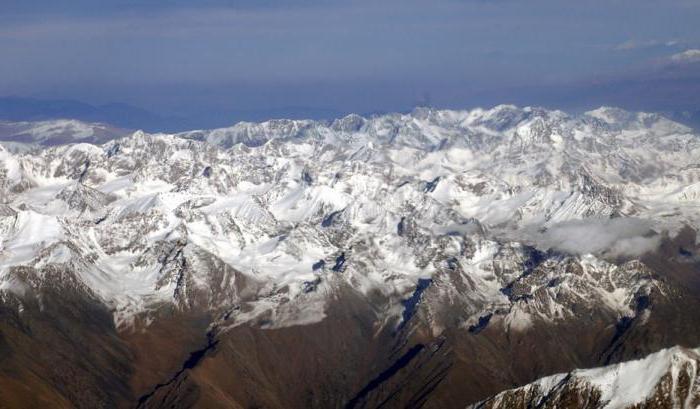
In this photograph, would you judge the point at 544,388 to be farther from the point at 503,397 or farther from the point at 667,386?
the point at 667,386

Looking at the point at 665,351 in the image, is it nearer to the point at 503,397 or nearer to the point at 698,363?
the point at 698,363

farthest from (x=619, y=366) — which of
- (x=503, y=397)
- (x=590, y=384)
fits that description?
(x=503, y=397)

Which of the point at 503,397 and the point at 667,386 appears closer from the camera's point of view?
the point at 667,386

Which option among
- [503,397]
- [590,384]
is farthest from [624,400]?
[503,397]

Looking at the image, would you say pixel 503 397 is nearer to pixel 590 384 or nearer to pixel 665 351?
pixel 590 384

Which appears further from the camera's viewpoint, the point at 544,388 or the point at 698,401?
the point at 544,388
